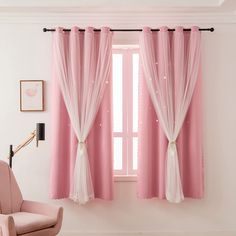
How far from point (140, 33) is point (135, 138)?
120 centimetres

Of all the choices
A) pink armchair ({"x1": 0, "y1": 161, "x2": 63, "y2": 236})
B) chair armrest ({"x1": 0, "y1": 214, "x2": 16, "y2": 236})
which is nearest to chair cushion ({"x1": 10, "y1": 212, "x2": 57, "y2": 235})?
pink armchair ({"x1": 0, "y1": 161, "x2": 63, "y2": 236})

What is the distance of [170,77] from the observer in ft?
16.0

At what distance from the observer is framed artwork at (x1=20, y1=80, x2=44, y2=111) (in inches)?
197

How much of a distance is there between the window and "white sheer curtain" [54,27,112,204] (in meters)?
0.30

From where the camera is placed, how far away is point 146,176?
4824 millimetres

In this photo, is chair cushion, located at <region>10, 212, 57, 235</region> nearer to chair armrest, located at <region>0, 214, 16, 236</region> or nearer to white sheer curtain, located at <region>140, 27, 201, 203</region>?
chair armrest, located at <region>0, 214, 16, 236</region>

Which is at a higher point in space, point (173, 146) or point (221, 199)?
point (173, 146)

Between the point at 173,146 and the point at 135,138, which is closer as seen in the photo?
the point at 173,146

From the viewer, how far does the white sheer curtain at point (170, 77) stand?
482cm

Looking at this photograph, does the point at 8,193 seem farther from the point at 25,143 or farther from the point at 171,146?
the point at 171,146

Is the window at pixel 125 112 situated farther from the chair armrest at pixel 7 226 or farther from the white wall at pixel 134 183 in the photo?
the chair armrest at pixel 7 226

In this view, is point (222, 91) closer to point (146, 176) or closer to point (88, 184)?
point (146, 176)

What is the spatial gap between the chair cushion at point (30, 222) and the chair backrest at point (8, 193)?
0.43 feet

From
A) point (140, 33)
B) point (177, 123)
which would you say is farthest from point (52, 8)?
point (177, 123)
